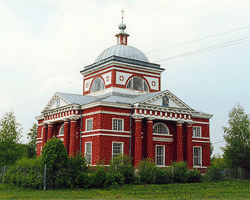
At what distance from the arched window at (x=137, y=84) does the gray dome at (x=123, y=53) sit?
3.43 metres

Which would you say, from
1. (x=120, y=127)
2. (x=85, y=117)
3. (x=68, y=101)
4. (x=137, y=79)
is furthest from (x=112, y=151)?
(x=137, y=79)

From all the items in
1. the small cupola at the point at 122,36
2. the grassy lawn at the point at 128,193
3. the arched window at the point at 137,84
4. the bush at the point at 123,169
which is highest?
the small cupola at the point at 122,36

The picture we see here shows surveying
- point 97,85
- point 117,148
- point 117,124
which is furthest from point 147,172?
point 97,85

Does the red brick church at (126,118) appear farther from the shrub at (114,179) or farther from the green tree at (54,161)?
the green tree at (54,161)

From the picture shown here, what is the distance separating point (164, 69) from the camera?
143 feet

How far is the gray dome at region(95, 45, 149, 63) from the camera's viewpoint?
141 feet

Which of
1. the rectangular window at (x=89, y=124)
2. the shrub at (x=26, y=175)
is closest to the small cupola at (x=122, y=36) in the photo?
the rectangular window at (x=89, y=124)

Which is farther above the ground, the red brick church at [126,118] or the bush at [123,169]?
the red brick church at [126,118]

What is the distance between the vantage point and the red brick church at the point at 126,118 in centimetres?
3344

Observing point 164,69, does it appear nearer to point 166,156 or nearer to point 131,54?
point 131,54

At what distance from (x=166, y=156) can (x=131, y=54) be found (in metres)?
14.3

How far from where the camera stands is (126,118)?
34.3 m

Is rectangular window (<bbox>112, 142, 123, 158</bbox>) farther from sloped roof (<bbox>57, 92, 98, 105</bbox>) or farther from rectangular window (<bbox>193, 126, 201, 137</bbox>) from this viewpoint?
rectangular window (<bbox>193, 126, 201, 137</bbox>)

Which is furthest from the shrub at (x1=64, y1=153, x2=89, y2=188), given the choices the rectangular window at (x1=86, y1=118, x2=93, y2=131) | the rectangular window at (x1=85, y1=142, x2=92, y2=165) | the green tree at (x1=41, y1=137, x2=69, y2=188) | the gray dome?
the gray dome
